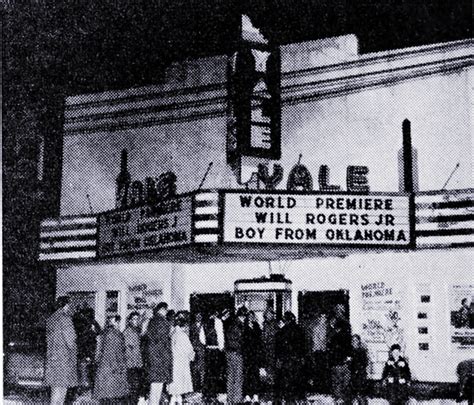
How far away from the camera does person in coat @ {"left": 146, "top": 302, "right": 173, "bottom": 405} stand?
10.0 metres

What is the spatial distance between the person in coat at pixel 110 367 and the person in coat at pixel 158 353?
1.46 ft

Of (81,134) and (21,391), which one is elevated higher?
(81,134)

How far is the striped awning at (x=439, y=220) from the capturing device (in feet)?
37.8

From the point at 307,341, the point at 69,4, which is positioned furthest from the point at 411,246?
the point at 69,4

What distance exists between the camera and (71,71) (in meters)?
15.4

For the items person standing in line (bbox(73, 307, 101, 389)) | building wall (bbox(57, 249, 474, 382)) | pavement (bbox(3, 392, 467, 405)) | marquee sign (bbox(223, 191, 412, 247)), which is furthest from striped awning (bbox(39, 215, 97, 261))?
marquee sign (bbox(223, 191, 412, 247))

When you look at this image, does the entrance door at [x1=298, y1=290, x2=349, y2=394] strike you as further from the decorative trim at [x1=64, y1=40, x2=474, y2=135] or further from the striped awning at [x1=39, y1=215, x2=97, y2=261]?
the striped awning at [x1=39, y1=215, x2=97, y2=261]

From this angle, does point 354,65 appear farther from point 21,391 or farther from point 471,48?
point 21,391

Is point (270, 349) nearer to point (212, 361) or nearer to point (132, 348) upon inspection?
point (212, 361)

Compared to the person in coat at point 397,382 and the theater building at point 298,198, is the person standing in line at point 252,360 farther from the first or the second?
Result: the person in coat at point 397,382

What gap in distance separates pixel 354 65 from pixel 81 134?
21.7 ft

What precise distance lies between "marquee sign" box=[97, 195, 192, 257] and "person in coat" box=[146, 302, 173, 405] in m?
1.92

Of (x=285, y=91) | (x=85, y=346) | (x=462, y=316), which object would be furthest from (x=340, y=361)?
(x=285, y=91)

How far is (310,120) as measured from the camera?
44.5ft
